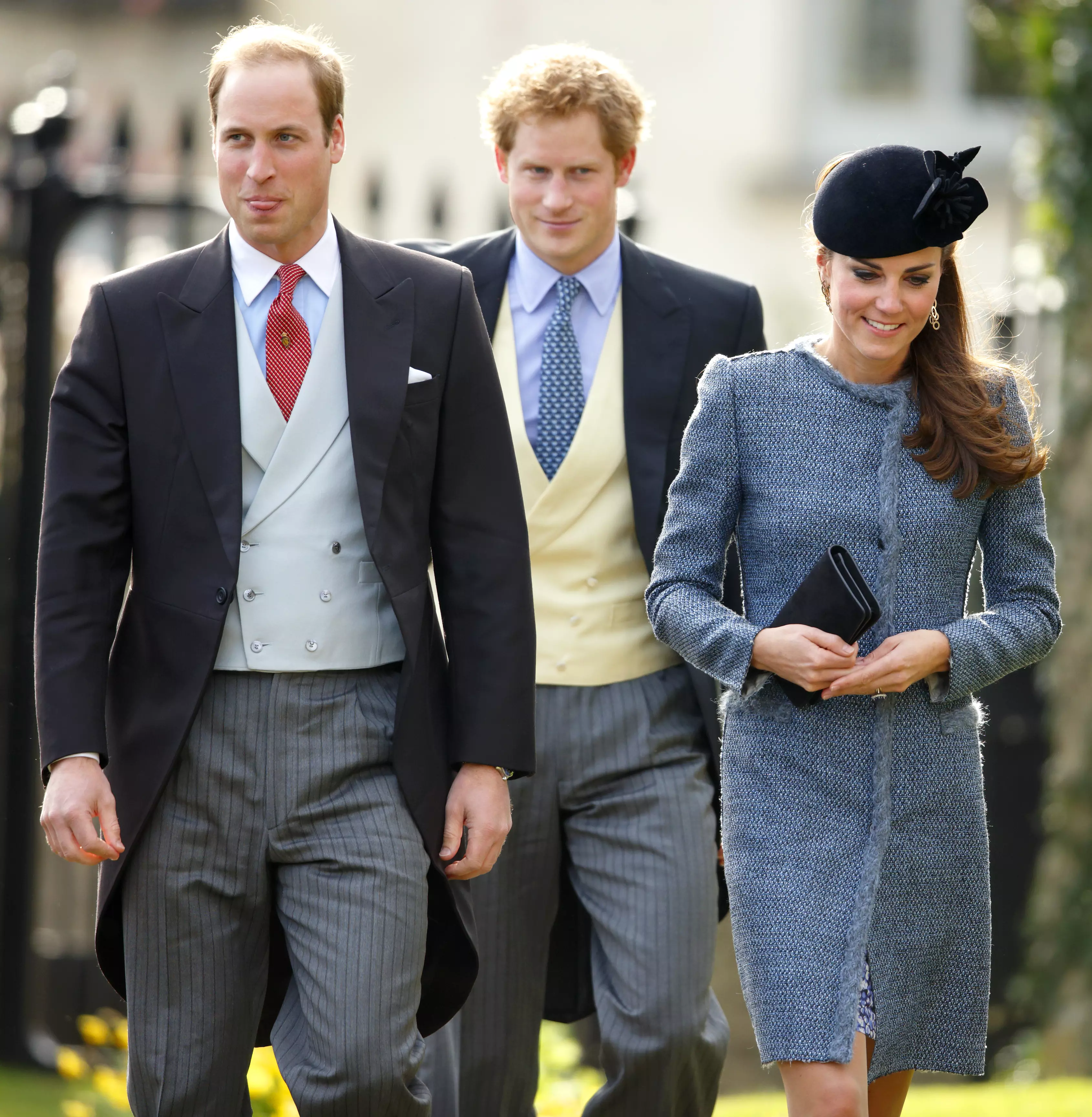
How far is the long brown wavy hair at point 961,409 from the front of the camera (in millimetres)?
3039

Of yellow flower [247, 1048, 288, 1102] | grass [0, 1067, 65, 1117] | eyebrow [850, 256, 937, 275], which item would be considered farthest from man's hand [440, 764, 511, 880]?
grass [0, 1067, 65, 1117]

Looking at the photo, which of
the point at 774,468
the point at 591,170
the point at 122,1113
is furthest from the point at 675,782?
the point at 122,1113

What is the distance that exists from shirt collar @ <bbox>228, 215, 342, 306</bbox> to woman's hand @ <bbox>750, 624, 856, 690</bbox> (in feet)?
3.10

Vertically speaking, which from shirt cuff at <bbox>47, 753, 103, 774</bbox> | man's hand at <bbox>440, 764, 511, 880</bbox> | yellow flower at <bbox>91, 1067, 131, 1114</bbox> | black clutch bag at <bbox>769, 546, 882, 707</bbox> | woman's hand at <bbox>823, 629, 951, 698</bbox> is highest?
black clutch bag at <bbox>769, 546, 882, 707</bbox>

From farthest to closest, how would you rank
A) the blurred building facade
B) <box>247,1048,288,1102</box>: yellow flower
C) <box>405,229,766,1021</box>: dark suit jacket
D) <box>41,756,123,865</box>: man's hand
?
the blurred building facade, <box>247,1048,288,1102</box>: yellow flower, <box>405,229,766,1021</box>: dark suit jacket, <box>41,756,123,865</box>: man's hand

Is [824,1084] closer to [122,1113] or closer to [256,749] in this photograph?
[256,749]

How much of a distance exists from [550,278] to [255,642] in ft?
4.14

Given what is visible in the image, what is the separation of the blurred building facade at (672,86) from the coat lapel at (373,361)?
9.01 meters

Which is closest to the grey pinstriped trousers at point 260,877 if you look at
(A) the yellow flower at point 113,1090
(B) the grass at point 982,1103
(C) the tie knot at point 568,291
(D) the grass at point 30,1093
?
(C) the tie knot at point 568,291

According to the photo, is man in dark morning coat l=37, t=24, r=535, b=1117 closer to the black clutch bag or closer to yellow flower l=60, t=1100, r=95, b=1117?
the black clutch bag

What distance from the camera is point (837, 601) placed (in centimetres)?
290

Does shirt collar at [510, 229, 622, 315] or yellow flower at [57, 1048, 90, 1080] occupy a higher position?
shirt collar at [510, 229, 622, 315]

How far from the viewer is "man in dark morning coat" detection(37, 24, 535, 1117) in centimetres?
282

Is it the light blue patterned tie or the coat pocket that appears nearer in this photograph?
the coat pocket
